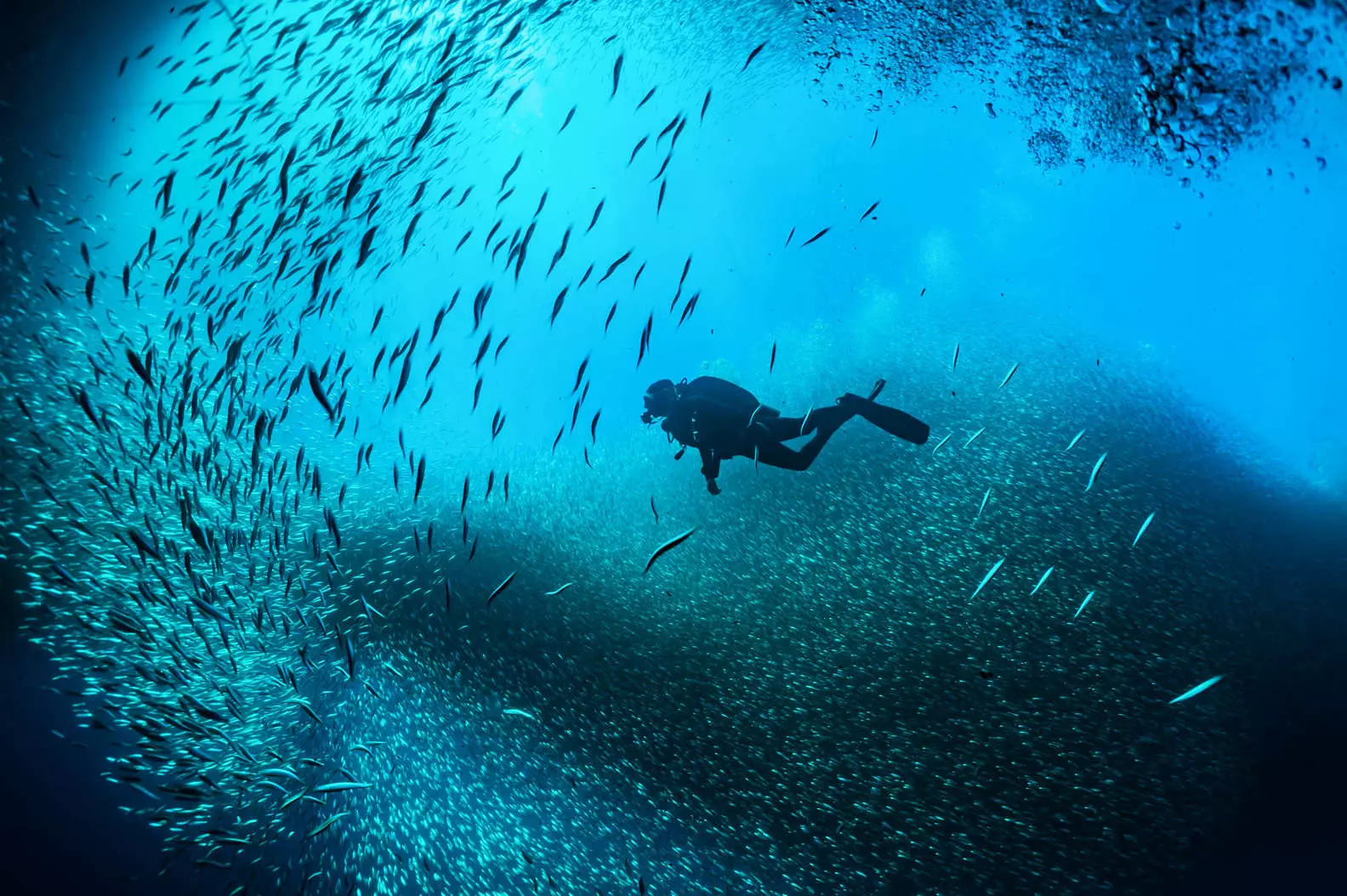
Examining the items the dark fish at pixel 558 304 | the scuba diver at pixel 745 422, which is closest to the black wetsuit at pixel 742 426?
the scuba diver at pixel 745 422

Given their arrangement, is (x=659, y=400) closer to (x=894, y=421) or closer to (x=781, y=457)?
(x=781, y=457)

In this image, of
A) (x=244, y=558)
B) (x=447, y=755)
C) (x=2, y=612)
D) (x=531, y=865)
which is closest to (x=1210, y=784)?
(x=531, y=865)

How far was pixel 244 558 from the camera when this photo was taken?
8688mm

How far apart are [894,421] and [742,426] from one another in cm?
192

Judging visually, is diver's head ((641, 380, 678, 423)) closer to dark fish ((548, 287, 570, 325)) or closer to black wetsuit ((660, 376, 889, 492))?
black wetsuit ((660, 376, 889, 492))

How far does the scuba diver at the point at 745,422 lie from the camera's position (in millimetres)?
6484

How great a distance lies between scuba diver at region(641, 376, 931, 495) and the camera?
6.48 m

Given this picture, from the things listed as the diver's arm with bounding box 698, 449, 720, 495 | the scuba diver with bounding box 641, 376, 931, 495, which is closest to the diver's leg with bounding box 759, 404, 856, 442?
the scuba diver with bounding box 641, 376, 931, 495

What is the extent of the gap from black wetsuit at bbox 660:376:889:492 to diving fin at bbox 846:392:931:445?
2.8 inches

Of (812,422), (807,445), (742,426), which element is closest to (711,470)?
(742,426)

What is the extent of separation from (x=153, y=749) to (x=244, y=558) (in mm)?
2937

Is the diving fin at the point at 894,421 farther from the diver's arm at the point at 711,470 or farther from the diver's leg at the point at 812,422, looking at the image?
the diver's arm at the point at 711,470

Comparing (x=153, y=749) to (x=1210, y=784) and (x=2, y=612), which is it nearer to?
(x=2, y=612)

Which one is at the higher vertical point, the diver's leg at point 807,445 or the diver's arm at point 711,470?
the diver's leg at point 807,445
